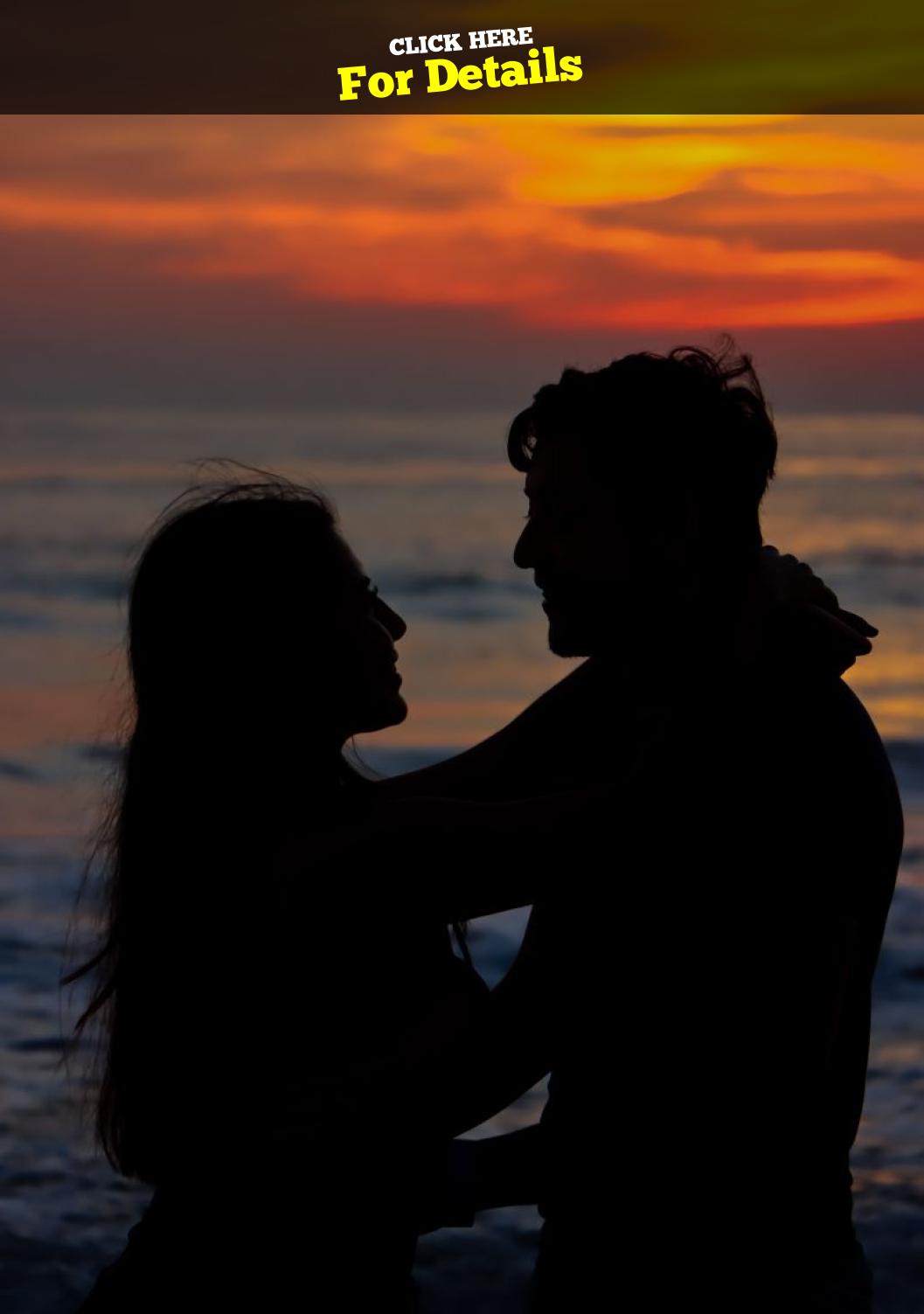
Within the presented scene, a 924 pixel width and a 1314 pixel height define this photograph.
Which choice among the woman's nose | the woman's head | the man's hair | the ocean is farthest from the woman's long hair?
the ocean

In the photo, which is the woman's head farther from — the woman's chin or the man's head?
the man's head

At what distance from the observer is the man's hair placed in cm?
249

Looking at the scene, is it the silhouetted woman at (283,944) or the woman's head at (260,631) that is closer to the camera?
the silhouetted woman at (283,944)

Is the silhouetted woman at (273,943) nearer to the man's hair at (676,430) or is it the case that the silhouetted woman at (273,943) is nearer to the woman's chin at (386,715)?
the woman's chin at (386,715)

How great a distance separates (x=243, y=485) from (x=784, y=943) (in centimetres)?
98

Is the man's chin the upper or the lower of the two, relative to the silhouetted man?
upper

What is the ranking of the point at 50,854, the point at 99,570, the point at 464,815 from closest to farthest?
the point at 464,815, the point at 50,854, the point at 99,570

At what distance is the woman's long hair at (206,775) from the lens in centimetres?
236

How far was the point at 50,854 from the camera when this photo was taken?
30.7 ft

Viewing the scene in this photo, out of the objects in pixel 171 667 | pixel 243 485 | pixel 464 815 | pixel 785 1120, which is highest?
pixel 243 485

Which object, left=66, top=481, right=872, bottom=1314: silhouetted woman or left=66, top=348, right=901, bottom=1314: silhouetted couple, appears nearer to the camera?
left=66, top=348, right=901, bottom=1314: silhouetted couple

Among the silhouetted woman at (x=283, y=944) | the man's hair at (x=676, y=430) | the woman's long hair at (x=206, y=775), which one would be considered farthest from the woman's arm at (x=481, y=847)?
the man's hair at (x=676, y=430)

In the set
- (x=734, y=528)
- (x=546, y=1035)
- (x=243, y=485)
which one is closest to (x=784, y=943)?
(x=546, y=1035)

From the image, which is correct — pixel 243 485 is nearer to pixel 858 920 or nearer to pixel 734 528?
pixel 734 528
